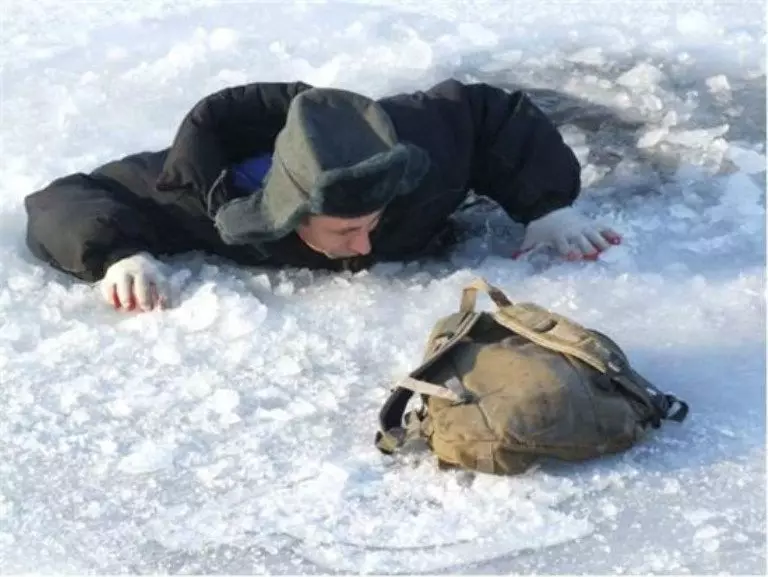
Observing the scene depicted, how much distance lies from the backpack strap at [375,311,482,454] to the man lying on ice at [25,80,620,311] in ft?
0.99

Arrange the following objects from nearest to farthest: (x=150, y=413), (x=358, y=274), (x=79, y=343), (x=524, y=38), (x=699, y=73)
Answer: (x=150, y=413)
(x=79, y=343)
(x=358, y=274)
(x=699, y=73)
(x=524, y=38)

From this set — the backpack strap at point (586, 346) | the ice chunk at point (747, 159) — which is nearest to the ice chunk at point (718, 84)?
the ice chunk at point (747, 159)

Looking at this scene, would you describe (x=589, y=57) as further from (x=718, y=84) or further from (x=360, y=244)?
(x=360, y=244)

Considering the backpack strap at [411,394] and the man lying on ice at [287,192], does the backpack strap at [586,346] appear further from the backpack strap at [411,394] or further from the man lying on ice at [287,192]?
the man lying on ice at [287,192]

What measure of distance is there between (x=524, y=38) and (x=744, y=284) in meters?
1.54

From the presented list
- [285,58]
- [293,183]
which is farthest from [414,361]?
[285,58]

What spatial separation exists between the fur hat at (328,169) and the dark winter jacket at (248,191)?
193 mm

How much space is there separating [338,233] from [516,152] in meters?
0.49

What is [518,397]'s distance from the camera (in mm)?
2137

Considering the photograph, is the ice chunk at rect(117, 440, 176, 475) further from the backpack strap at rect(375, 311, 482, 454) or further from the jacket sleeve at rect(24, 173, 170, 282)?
the jacket sleeve at rect(24, 173, 170, 282)

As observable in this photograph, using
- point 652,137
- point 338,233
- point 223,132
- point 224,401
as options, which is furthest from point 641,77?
point 224,401

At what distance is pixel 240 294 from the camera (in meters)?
2.71

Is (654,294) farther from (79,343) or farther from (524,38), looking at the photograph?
(524,38)

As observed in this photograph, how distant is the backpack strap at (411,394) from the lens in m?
2.20
